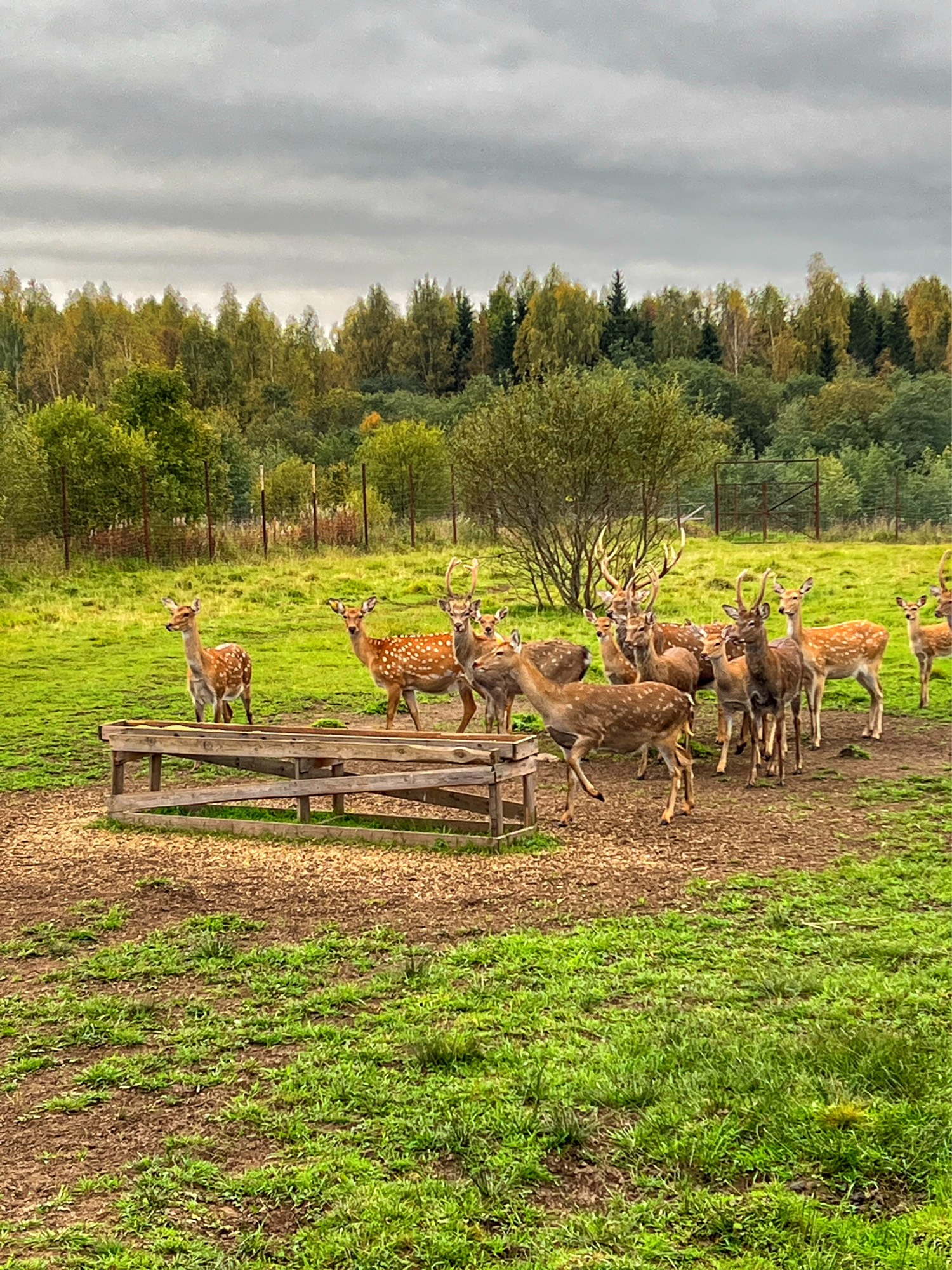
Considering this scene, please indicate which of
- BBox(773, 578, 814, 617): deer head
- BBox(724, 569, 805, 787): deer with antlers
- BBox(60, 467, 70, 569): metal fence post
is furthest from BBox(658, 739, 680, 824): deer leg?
BBox(60, 467, 70, 569): metal fence post

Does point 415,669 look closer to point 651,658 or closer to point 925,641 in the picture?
point 651,658

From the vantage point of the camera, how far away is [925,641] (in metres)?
12.8

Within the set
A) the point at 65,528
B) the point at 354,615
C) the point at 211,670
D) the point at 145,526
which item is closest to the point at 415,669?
the point at 354,615

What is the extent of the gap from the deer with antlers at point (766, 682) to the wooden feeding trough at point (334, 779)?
2.22m

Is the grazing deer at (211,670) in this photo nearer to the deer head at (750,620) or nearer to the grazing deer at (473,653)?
the grazing deer at (473,653)

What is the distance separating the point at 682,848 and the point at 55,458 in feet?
81.6

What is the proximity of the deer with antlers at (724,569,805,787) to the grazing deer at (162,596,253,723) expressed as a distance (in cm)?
456

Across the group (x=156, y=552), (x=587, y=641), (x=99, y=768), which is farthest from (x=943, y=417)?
(x=99, y=768)

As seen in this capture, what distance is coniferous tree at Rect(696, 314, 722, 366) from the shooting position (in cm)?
6900

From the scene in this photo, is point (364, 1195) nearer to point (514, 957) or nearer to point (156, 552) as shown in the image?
point (514, 957)

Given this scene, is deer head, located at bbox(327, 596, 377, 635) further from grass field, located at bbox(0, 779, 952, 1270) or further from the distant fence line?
the distant fence line

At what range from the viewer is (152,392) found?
36000 millimetres

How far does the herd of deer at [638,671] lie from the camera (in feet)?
28.9

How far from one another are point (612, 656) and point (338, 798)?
3.04 m
